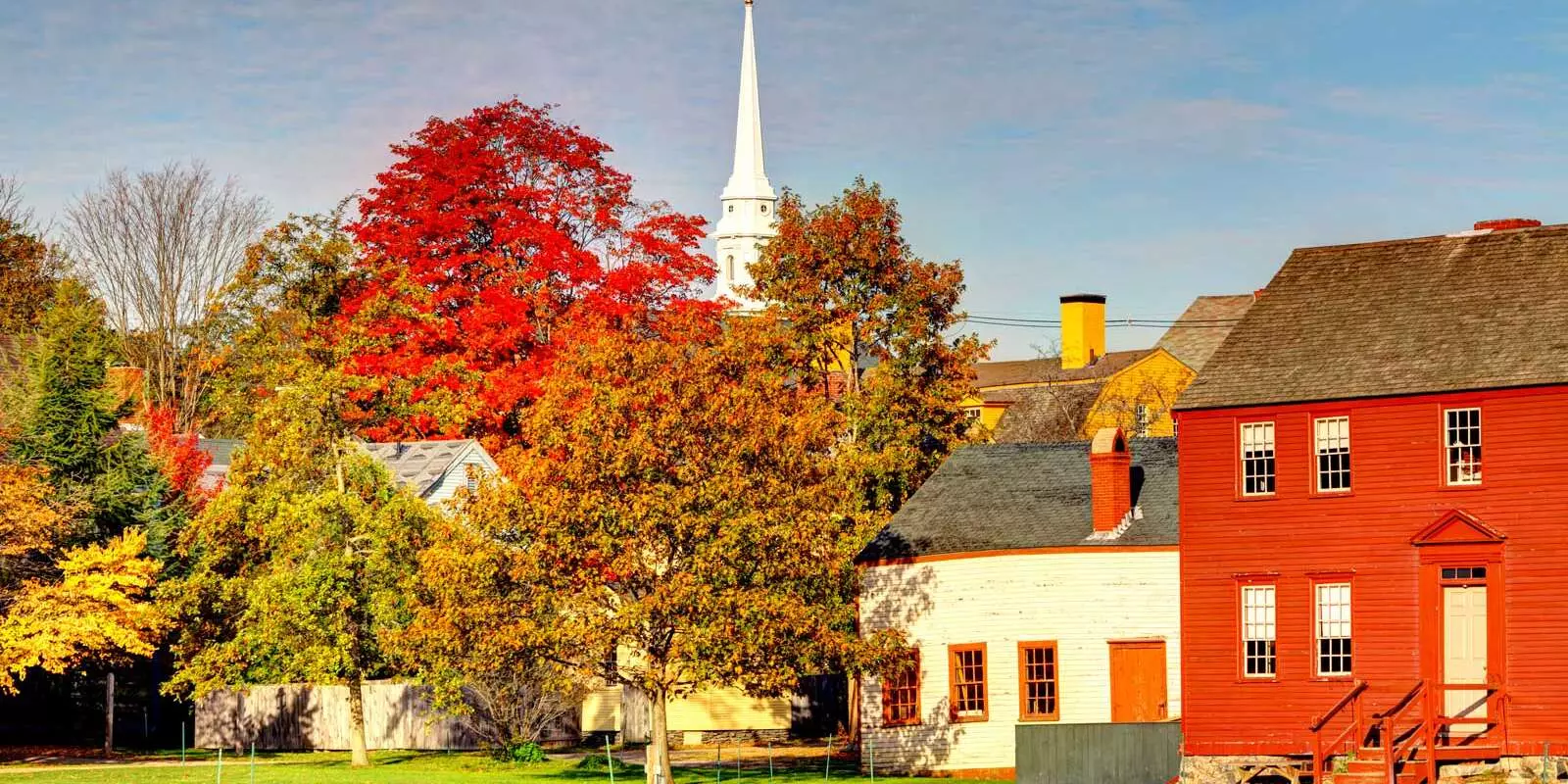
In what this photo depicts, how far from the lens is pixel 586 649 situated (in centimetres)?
4334

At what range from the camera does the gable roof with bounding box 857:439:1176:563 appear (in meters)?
47.6

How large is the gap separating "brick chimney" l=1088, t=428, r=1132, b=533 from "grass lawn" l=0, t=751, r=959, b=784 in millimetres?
6794

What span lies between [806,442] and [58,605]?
16940 mm

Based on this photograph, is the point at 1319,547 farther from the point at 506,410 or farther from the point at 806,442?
the point at 506,410

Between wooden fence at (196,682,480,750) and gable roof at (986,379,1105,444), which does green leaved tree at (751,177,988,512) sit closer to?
wooden fence at (196,682,480,750)

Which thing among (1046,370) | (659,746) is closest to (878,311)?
(659,746)

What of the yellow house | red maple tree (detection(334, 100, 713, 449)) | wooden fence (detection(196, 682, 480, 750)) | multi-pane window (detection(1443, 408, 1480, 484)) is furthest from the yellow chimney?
multi-pane window (detection(1443, 408, 1480, 484))

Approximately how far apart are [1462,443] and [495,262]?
3898 centimetres

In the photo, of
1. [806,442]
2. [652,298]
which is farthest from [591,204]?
[806,442]

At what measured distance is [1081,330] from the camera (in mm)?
100875

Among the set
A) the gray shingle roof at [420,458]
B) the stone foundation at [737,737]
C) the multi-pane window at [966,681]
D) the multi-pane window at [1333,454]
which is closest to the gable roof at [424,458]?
the gray shingle roof at [420,458]

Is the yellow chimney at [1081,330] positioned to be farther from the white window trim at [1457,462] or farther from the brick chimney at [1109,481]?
the white window trim at [1457,462]

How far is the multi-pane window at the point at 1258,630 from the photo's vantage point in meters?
42.2

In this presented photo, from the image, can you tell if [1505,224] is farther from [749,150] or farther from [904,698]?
[749,150]
